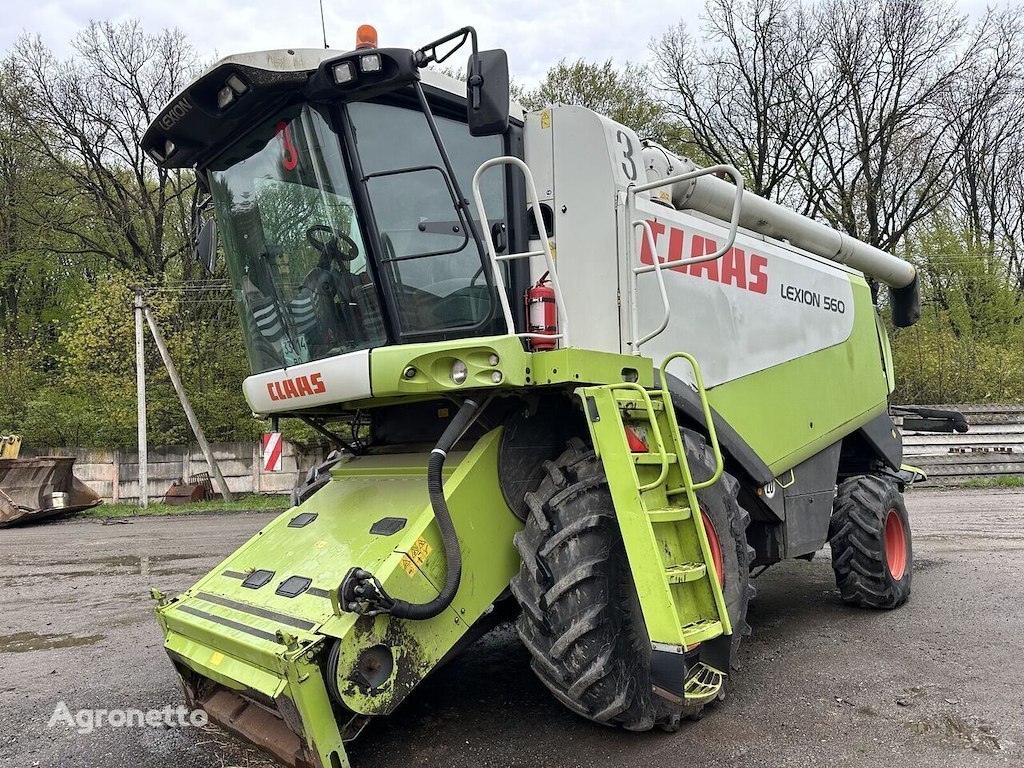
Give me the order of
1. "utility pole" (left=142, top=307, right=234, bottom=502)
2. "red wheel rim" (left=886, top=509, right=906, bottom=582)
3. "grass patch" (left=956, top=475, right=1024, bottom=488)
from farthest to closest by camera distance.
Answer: "utility pole" (left=142, top=307, right=234, bottom=502) → "grass patch" (left=956, top=475, right=1024, bottom=488) → "red wheel rim" (left=886, top=509, right=906, bottom=582)

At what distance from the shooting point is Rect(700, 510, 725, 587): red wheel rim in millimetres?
3250

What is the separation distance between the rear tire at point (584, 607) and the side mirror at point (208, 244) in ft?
7.09

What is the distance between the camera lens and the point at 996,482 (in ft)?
44.8

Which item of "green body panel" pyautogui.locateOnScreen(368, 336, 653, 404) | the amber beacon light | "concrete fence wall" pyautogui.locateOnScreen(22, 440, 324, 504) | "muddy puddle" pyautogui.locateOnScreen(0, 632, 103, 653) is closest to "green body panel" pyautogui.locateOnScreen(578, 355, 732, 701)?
"green body panel" pyautogui.locateOnScreen(368, 336, 653, 404)

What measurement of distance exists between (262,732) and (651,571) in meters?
1.53

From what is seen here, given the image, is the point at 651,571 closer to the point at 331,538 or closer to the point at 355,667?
the point at 355,667

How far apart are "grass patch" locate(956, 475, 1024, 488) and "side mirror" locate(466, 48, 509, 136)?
45.1 ft

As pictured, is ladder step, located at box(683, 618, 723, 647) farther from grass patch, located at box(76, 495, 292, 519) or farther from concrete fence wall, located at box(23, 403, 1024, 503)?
concrete fence wall, located at box(23, 403, 1024, 503)

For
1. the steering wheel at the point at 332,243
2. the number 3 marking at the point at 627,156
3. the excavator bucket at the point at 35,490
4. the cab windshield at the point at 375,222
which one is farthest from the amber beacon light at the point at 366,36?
the excavator bucket at the point at 35,490

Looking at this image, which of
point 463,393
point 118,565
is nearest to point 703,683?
point 463,393

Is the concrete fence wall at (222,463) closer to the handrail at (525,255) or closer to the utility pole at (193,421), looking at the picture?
the utility pole at (193,421)

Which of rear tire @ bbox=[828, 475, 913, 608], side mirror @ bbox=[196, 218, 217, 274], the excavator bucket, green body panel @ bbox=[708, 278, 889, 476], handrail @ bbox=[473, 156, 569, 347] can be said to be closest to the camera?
handrail @ bbox=[473, 156, 569, 347]

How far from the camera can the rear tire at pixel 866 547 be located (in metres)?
4.92

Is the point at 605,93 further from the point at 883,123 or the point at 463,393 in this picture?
the point at 463,393
